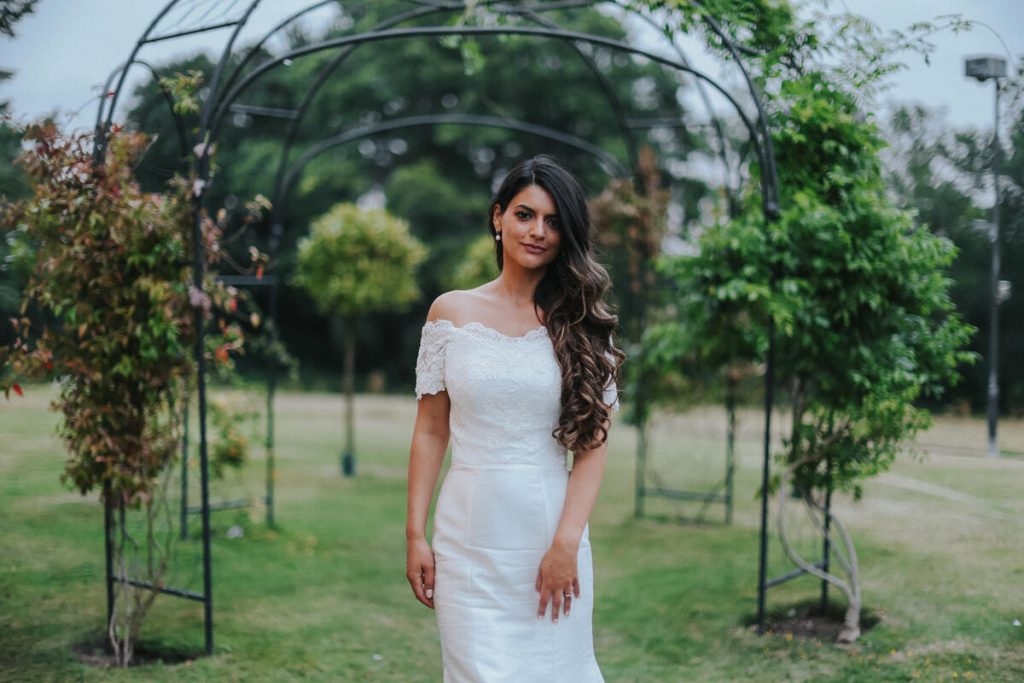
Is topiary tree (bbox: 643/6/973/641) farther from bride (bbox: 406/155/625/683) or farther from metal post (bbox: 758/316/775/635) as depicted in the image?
bride (bbox: 406/155/625/683)

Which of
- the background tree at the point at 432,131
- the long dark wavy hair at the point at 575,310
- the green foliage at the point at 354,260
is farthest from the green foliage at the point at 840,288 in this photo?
the background tree at the point at 432,131

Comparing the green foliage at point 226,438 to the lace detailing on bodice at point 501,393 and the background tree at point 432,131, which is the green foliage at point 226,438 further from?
the background tree at point 432,131

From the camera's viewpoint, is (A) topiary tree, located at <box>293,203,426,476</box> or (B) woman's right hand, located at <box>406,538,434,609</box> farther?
(A) topiary tree, located at <box>293,203,426,476</box>

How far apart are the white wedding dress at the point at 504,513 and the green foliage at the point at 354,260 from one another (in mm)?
8432

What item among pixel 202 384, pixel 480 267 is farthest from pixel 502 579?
pixel 480 267

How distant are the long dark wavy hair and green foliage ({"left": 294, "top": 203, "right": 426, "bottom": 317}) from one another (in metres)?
8.38

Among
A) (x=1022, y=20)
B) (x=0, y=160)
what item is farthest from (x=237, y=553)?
(x=1022, y=20)

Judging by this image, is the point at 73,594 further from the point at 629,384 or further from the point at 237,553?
the point at 629,384

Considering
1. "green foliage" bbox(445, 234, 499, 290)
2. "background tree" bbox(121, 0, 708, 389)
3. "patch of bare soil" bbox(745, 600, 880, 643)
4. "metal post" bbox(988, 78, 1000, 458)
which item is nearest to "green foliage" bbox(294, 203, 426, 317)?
"green foliage" bbox(445, 234, 499, 290)

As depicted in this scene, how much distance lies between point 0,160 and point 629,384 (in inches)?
218

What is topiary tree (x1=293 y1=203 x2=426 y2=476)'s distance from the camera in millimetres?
10961

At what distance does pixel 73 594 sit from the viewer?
5477 millimetres

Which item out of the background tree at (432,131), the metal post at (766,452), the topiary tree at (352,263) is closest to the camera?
the metal post at (766,452)

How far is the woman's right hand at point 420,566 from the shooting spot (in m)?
2.69
